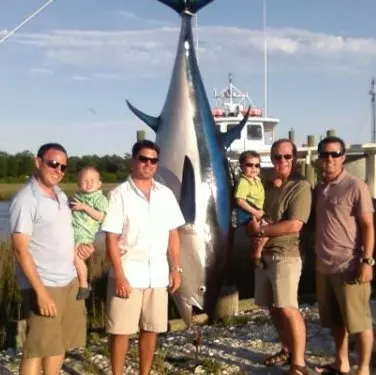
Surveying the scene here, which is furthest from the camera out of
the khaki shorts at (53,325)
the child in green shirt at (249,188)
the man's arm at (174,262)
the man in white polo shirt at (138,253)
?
the child in green shirt at (249,188)

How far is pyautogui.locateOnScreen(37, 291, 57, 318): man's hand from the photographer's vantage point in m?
3.38

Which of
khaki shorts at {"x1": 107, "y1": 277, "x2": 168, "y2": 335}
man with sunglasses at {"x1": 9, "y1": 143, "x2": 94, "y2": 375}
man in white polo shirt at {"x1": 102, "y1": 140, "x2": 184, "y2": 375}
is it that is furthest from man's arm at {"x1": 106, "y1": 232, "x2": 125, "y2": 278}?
man with sunglasses at {"x1": 9, "y1": 143, "x2": 94, "y2": 375}

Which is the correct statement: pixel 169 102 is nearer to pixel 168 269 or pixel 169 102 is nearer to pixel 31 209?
pixel 168 269

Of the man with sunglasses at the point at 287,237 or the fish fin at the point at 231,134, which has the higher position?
the fish fin at the point at 231,134

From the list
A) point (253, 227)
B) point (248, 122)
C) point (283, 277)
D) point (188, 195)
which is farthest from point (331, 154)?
point (248, 122)

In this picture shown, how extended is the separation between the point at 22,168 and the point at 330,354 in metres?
26.2

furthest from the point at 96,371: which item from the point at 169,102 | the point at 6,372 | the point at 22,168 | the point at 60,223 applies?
the point at 22,168

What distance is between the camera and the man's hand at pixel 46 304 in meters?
3.38

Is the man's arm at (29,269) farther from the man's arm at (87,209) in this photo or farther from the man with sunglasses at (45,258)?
the man's arm at (87,209)

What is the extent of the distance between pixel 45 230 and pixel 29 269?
21 centimetres

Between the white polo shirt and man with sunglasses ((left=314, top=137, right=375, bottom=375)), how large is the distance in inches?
37.6

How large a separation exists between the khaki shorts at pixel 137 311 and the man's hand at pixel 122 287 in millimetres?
41

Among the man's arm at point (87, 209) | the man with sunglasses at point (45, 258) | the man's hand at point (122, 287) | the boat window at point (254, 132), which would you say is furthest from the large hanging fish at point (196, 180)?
the boat window at point (254, 132)

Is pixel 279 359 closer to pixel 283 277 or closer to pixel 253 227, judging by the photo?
pixel 283 277
